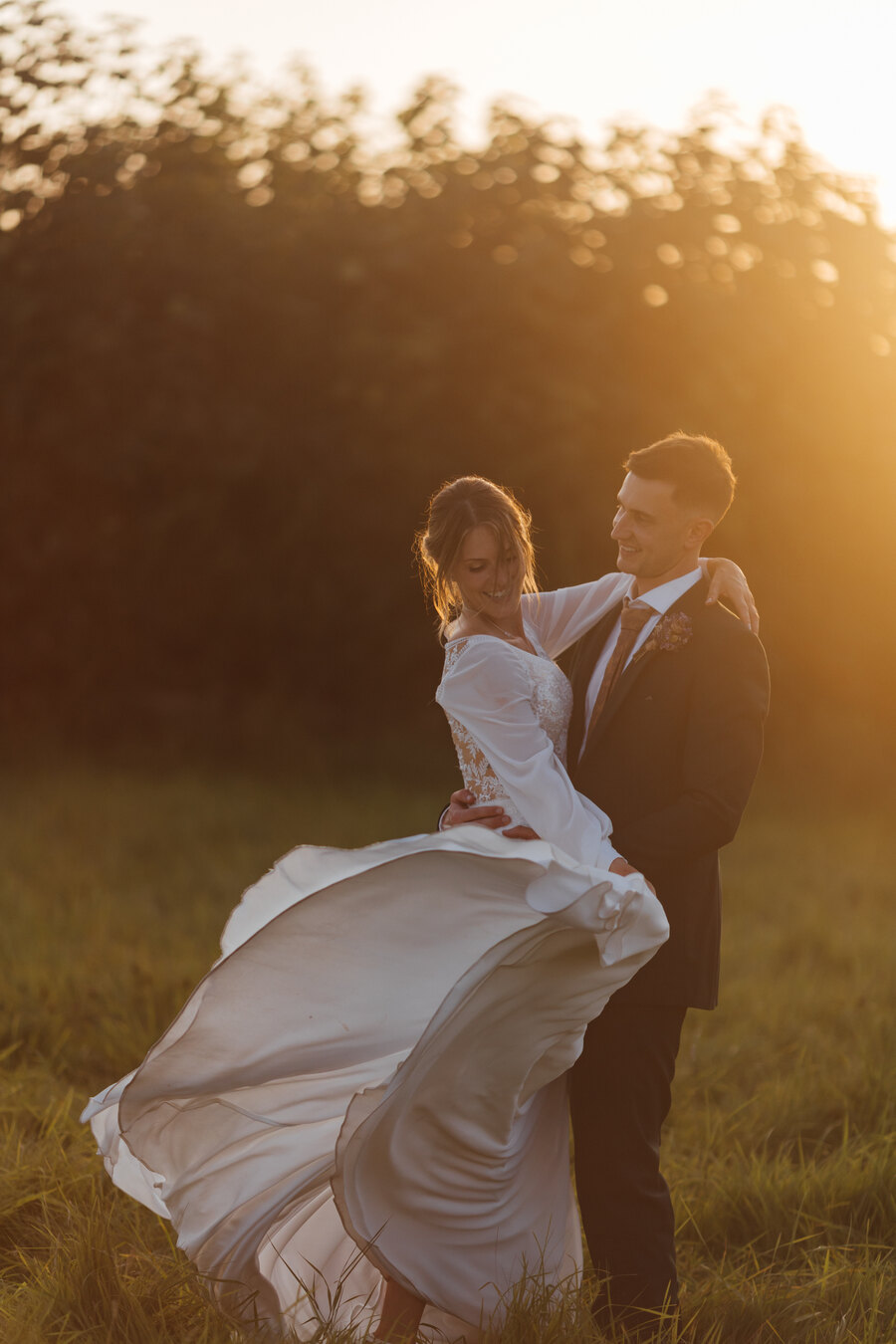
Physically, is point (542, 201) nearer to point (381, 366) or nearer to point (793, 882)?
point (381, 366)

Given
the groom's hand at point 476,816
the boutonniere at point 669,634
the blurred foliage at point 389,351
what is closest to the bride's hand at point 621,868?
the groom's hand at point 476,816

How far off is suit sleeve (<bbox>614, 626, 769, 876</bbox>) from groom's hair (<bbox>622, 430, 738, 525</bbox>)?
0.34 meters

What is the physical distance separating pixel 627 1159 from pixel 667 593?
1383mm

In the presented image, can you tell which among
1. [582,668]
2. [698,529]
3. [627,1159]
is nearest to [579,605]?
[582,668]

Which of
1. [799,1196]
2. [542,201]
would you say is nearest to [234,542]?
[542,201]

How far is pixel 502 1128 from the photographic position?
297 cm

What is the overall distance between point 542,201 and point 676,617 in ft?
24.1

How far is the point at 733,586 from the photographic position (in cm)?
333

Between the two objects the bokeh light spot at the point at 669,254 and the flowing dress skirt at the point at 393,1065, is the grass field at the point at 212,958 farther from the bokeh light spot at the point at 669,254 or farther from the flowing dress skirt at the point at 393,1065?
the bokeh light spot at the point at 669,254

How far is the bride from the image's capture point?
2824 millimetres

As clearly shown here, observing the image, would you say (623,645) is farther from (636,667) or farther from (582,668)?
(582,668)

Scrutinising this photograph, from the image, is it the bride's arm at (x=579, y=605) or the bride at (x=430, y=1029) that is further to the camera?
the bride's arm at (x=579, y=605)

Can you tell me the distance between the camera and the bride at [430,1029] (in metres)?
2.82

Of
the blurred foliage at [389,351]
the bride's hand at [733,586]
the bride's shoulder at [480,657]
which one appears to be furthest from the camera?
the blurred foliage at [389,351]
